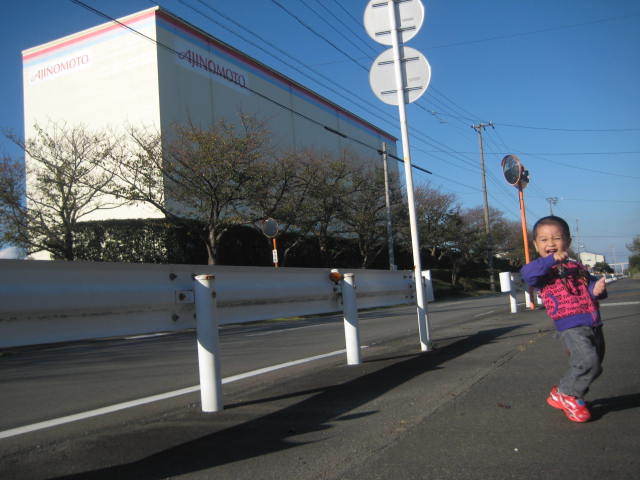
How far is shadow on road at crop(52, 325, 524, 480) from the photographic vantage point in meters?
2.78

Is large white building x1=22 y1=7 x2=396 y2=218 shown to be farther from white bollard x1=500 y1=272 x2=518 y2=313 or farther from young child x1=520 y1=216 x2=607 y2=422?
young child x1=520 y1=216 x2=607 y2=422

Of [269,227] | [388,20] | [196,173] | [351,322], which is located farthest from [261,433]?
[196,173]

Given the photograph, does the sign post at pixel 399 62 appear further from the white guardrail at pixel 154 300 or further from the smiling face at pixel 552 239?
the smiling face at pixel 552 239

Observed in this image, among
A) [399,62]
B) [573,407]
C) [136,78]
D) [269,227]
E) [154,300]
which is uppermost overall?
[136,78]

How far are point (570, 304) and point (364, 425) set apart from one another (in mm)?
1482

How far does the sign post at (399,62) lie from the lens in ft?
24.0

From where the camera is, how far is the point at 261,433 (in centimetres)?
334

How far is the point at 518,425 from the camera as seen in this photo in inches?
123

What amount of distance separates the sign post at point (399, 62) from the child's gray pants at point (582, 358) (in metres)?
3.91

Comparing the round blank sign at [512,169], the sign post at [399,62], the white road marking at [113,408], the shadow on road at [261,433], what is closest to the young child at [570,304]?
the shadow on road at [261,433]

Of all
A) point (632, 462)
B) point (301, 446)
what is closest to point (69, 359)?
point (301, 446)

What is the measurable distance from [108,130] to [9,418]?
76.4 ft

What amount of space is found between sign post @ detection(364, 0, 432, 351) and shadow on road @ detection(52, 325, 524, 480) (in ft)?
9.92

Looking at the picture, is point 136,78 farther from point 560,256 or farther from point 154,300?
point 560,256
